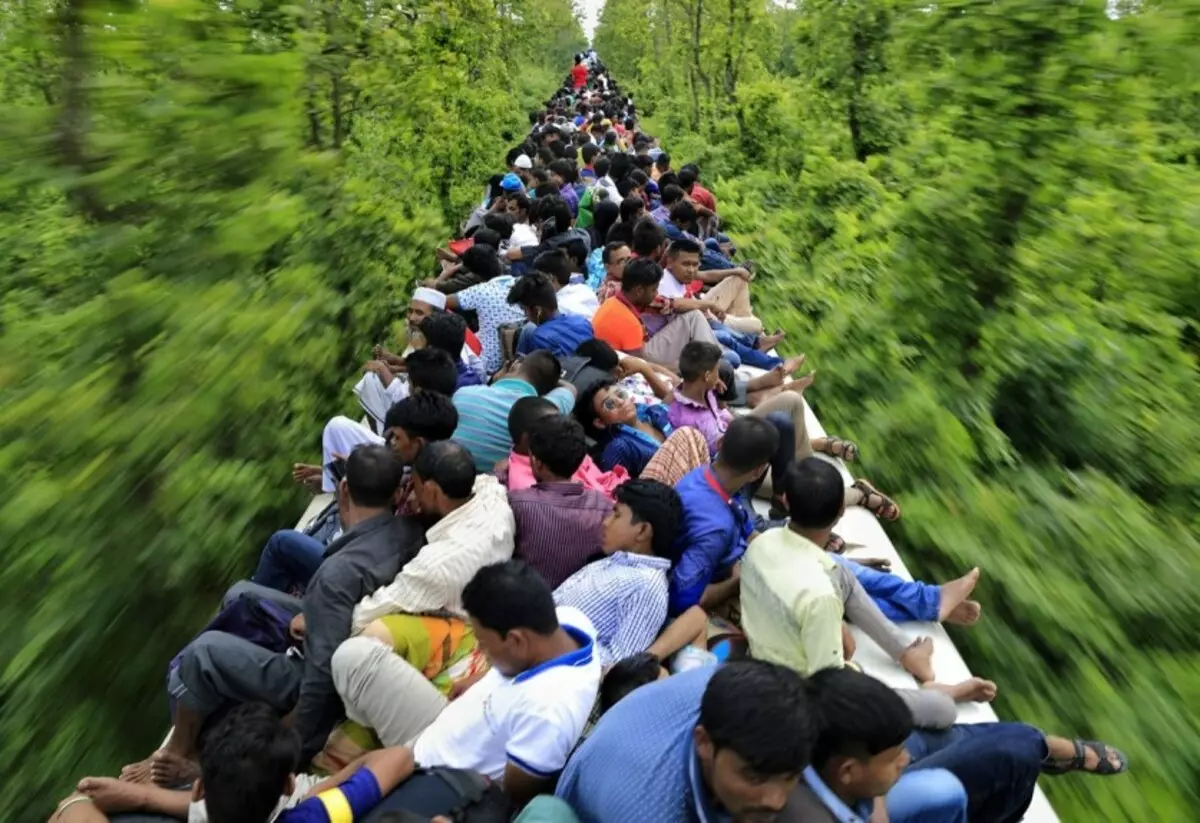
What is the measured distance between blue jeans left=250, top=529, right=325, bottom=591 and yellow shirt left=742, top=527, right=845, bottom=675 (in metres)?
1.67

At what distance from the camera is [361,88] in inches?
225

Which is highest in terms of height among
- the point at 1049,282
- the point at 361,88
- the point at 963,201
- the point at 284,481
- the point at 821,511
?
the point at 361,88

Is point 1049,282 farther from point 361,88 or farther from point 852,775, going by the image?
point 361,88

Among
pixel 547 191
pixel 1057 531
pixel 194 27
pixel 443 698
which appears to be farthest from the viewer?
pixel 547 191

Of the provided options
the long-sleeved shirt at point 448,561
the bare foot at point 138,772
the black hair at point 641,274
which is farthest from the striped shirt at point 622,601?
the black hair at point 641,274

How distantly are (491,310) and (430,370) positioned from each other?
1.66 metres

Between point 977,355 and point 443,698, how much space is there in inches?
150

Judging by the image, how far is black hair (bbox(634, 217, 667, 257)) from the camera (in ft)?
19.3

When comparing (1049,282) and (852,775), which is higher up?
(1049,282)

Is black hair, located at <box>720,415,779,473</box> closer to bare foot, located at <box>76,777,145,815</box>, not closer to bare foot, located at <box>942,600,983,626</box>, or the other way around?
bare foot, located at <box>942,600,983,626</box>

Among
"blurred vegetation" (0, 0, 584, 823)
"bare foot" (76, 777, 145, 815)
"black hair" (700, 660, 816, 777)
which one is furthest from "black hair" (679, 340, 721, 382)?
"bare foot" (76, 777, 145, 815)

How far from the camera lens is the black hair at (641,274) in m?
4.87

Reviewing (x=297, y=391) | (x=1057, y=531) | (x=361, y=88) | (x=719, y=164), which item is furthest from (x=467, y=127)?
(x=1057, y=531)

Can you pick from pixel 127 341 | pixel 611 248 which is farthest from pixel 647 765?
pixel 611 248
